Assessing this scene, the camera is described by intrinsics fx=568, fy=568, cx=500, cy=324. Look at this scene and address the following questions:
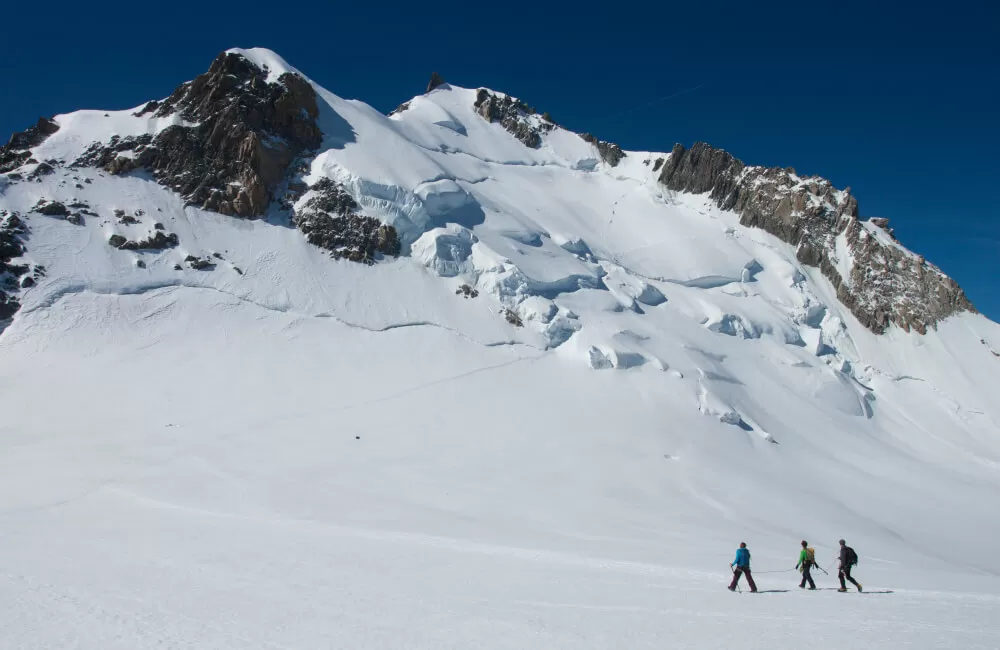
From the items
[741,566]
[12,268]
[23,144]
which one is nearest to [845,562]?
[741,566]

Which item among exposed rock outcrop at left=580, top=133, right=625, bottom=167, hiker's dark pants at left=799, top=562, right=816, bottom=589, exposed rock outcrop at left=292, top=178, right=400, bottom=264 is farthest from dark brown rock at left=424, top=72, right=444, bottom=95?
hiker's dark pants at left=799, top=562, right=816, bottom=589

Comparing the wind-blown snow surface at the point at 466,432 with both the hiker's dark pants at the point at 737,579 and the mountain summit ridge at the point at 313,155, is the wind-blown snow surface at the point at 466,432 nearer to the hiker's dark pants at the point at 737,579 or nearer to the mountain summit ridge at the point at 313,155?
the hiker's dark pants at the point at 737,579

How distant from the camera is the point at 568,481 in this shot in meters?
27.1

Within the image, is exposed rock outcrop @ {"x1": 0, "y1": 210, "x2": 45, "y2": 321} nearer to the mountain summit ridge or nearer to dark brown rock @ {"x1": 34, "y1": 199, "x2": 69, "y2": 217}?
the mountain summit ridge

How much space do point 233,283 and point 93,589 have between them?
1270 inches

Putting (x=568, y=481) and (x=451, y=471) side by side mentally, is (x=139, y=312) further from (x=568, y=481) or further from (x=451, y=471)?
(x=568, y=481)

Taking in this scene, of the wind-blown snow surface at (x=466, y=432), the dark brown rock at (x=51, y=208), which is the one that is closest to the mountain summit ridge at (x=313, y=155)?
the wind-blown snow surface at (x=466, y=432)

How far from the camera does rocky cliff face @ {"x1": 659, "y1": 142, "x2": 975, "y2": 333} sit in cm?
6444

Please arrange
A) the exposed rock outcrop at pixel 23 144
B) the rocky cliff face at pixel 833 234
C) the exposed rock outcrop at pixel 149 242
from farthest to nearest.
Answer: the rocky cliff face at pixel 833 234 < the exposed rock outcrop at pixel 23 144 < the exposed rock outcrop at pixel 149 242

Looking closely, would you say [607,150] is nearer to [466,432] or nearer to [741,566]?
[466,432]

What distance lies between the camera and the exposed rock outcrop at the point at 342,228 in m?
45.1

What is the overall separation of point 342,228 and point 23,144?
2609 cm

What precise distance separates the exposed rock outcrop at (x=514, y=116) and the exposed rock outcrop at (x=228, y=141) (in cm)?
3225

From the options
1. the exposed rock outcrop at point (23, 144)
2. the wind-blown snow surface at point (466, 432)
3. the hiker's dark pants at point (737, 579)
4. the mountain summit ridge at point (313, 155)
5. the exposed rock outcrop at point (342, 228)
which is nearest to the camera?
the wind-blown snow surface at point (466, 432)
